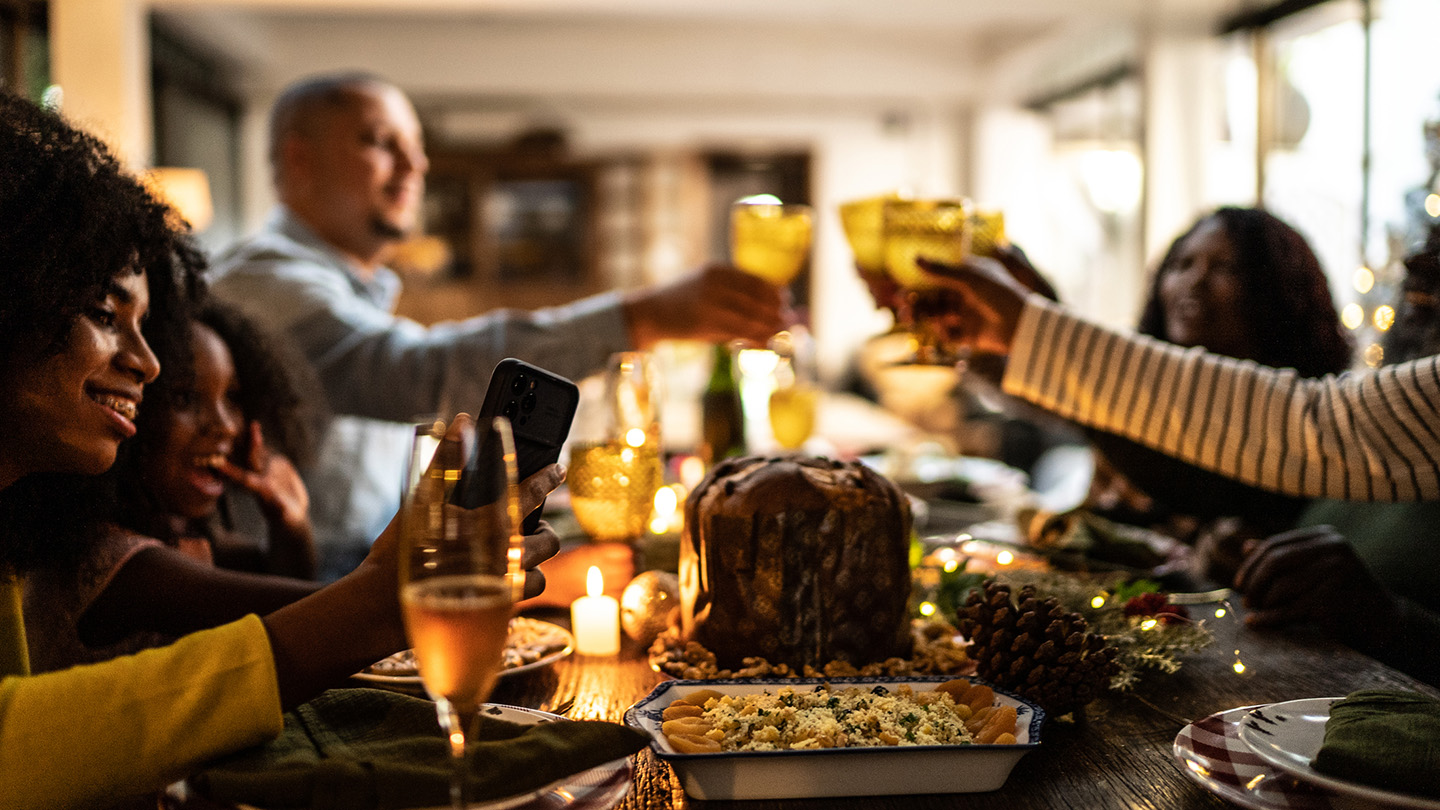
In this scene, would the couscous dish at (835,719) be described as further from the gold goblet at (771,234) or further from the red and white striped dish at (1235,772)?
the gold goblet at (771,234)

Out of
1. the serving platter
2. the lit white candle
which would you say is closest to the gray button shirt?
the lit white candle

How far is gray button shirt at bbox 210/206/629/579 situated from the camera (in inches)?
75.7

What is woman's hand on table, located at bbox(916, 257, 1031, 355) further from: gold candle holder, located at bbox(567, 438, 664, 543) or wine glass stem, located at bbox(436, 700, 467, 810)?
wine glass stem, located at bbox(436, 700, 467, 810)

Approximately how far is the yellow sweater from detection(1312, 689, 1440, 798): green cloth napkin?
0.71 meters

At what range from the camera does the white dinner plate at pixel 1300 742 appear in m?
0.66

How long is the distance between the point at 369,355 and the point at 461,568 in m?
1.54

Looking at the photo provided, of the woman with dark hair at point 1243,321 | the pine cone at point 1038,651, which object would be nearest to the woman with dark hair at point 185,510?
the pine cone at point 1038,651

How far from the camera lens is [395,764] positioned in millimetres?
680

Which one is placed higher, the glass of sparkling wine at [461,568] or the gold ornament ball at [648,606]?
the glass of sparkling wine at [461,568]

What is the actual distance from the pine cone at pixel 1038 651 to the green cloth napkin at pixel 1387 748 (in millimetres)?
177

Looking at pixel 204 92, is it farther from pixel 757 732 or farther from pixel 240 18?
pixel 757 732

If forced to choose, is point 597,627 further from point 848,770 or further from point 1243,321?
point 1243,321

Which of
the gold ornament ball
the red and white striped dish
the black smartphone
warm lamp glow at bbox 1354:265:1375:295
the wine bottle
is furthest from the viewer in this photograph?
warm lamp glow at bbox 1354:265:1375:295

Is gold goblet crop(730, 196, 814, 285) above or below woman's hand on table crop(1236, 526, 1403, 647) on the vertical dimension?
above
